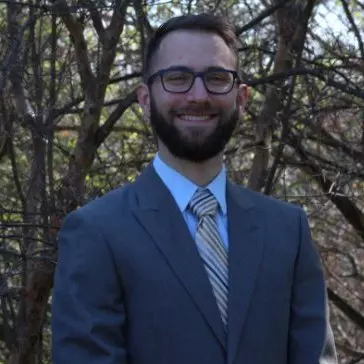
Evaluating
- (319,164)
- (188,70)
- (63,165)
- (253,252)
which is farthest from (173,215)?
(319,164)

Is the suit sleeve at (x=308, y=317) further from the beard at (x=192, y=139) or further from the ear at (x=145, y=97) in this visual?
the ear at (x=145, y=97)

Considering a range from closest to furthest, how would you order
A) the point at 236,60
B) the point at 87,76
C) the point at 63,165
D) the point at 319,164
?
the point at 236,60 → the point at 87,76 → the point at 63,165 → the point at 319,164

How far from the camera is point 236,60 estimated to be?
268 centimetres

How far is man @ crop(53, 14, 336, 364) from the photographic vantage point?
236 cm

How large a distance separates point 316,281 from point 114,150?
360 cm

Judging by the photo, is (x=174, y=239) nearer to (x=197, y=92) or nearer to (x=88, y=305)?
(x=88, y=305)

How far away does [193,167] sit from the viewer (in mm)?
2562

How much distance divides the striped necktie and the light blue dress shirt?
1 centimetres

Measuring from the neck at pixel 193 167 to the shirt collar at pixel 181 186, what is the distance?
0.01 metres

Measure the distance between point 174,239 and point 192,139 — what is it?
0.27 m

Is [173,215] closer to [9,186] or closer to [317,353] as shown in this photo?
[317,353]

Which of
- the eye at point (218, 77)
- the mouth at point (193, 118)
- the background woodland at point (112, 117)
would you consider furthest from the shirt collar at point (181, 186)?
the background woodland at point (112, 117)

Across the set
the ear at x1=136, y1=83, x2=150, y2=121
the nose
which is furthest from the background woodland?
the nose

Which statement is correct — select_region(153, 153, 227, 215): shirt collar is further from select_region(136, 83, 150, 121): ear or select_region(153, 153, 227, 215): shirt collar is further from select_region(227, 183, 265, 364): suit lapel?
select_region(136, 83, 150, 121): ear
